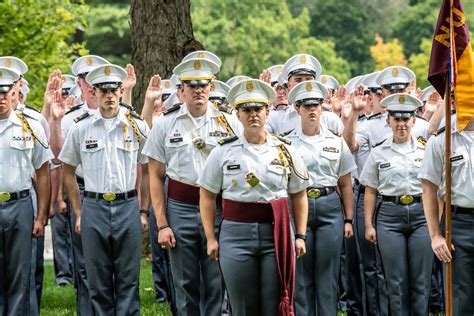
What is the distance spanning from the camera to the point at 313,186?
11.3 metres

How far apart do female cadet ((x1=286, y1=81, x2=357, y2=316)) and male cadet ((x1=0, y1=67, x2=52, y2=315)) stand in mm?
2490

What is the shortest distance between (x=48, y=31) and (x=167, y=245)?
52.3 ft

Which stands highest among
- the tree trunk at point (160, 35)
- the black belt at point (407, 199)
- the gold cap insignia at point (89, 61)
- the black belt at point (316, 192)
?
the tree trunk at point (160, 35)

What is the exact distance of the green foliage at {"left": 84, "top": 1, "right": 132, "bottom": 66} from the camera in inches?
1879

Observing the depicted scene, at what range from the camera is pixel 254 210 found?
9.48 metres

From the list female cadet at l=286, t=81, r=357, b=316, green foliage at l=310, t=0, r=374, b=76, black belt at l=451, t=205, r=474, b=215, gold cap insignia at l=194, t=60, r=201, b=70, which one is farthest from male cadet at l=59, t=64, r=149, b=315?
green foliage at l=310, t=0, r=374, b=76

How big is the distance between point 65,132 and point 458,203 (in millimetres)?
4984

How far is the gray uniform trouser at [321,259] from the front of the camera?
37.0 feet

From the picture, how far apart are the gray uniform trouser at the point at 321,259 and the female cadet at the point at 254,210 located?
161cm

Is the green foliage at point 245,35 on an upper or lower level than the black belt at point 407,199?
upper

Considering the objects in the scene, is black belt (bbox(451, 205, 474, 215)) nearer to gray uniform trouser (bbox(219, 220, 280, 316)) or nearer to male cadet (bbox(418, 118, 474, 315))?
male cadet (bbox(418, 118, 474, 315))

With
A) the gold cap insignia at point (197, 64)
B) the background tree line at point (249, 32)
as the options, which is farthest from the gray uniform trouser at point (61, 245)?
the gold cap insignia at point (197, 64)

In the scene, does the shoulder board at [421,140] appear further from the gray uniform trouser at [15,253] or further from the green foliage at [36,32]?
the green foliage at [36,32]

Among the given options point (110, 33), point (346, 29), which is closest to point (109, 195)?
point (110, 33)
